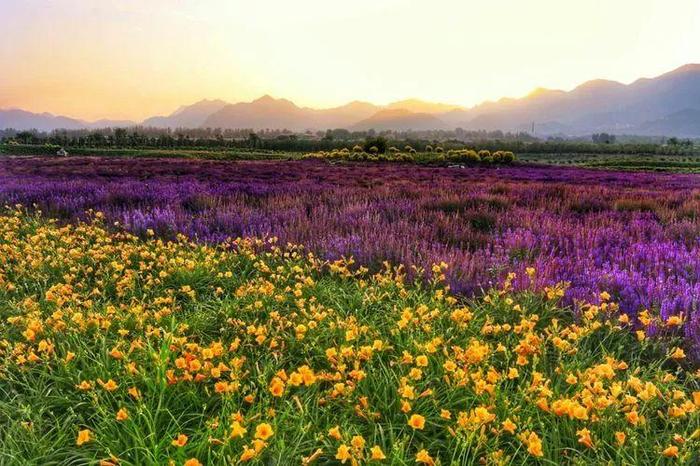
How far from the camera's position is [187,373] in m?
2.21

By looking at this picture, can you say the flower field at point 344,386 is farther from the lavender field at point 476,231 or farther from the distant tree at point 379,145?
the distant tree at point 379,145

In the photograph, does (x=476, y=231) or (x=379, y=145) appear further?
(x=379, y=145)

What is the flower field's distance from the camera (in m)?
1.88

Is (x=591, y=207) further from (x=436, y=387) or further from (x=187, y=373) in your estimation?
(x=187, y=373)

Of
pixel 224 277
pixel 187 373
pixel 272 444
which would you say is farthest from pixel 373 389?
pixel 224 277

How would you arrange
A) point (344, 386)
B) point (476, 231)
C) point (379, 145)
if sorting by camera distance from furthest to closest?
point (379, 145)
point (476, 231)
point (344, 386)

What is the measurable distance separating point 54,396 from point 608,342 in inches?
127

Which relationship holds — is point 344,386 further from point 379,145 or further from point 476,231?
point 379,145

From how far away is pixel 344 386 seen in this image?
2.27 m

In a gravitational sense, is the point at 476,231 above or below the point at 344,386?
above

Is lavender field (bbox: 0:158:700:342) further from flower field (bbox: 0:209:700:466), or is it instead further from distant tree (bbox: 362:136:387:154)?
distant tree (bbox: 362:136:387:154)

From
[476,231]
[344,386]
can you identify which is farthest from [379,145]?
[344,386]

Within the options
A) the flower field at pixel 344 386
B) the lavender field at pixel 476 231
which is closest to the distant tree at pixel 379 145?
the lavender field at pixel 476 231

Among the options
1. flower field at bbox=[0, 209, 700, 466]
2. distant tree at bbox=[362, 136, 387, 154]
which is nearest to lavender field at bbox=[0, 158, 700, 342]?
flower field at bbox=[0, 209, 700, 466]
